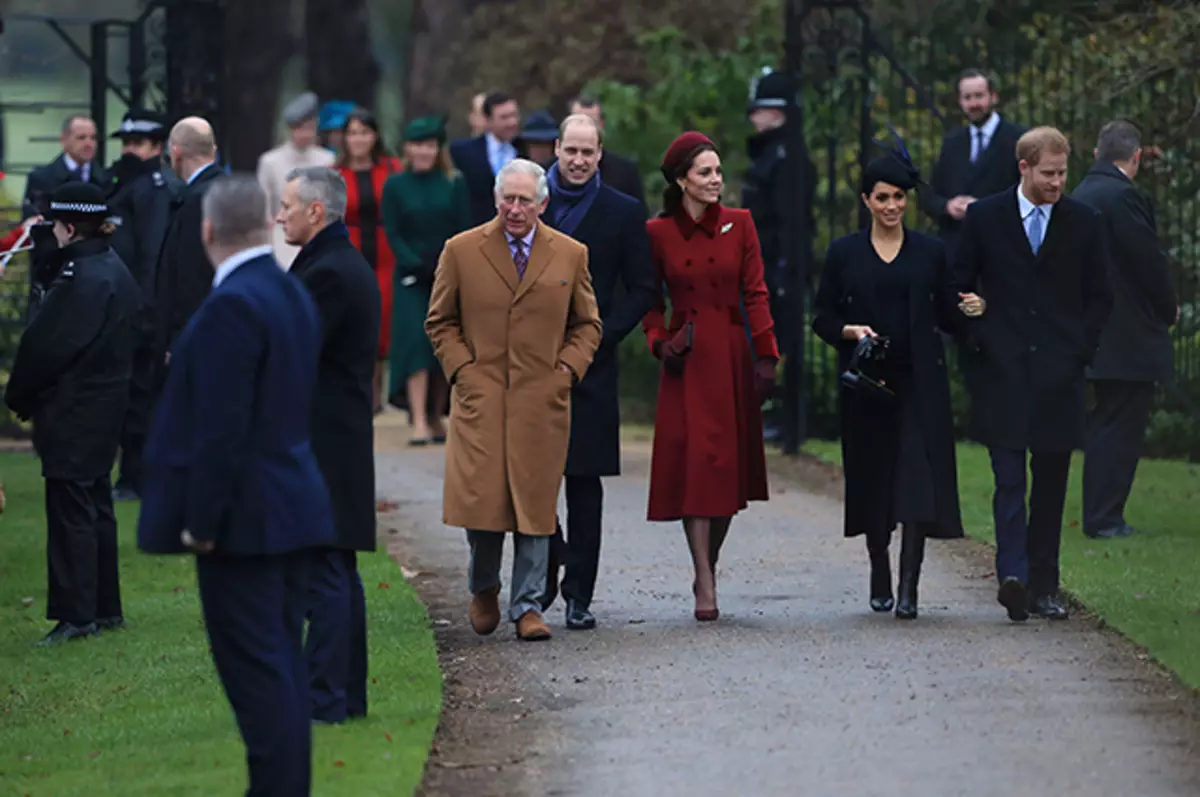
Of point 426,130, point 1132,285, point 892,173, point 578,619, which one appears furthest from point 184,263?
point 426,130

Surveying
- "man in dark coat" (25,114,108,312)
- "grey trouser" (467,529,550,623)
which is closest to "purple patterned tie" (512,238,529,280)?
"grey trouser" (467,529,550,623)

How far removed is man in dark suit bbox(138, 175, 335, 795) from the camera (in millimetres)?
6820

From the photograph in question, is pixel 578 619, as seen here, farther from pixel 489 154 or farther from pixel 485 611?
pixel 489 154

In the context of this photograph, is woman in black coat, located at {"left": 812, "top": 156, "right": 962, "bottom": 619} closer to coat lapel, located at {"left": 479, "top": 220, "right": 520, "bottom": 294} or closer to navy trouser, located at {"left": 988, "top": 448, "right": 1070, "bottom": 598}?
navy trouser, located at {"left": 988, "top": 448, "right": 1070, "bottom": 598}

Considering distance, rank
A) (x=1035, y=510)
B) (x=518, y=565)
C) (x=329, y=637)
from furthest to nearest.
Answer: (x=1035, y=510)
(x=518, y=565)
(x=329, y=637)

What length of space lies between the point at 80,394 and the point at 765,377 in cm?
285

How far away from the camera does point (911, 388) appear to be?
428 inches

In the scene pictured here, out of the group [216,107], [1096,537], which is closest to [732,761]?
[1096,537]

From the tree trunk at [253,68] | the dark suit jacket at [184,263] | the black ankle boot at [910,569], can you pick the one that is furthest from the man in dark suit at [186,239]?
the tree trunk at [253,68]

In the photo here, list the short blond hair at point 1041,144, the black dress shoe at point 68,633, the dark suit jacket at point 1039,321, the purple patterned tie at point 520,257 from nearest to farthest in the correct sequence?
the purple patterned tie at point 520,257 < the short blond hair at point 1041,144 < the dark suit jacket at point 1039,321 < the black dress shoe at point 68,633

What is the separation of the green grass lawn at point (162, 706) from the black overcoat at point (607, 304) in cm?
102

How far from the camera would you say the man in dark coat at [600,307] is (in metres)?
10.6

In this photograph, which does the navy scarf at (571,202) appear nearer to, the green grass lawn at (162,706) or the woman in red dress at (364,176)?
the green grass lawn at (162,706)

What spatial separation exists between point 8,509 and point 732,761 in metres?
8.27
